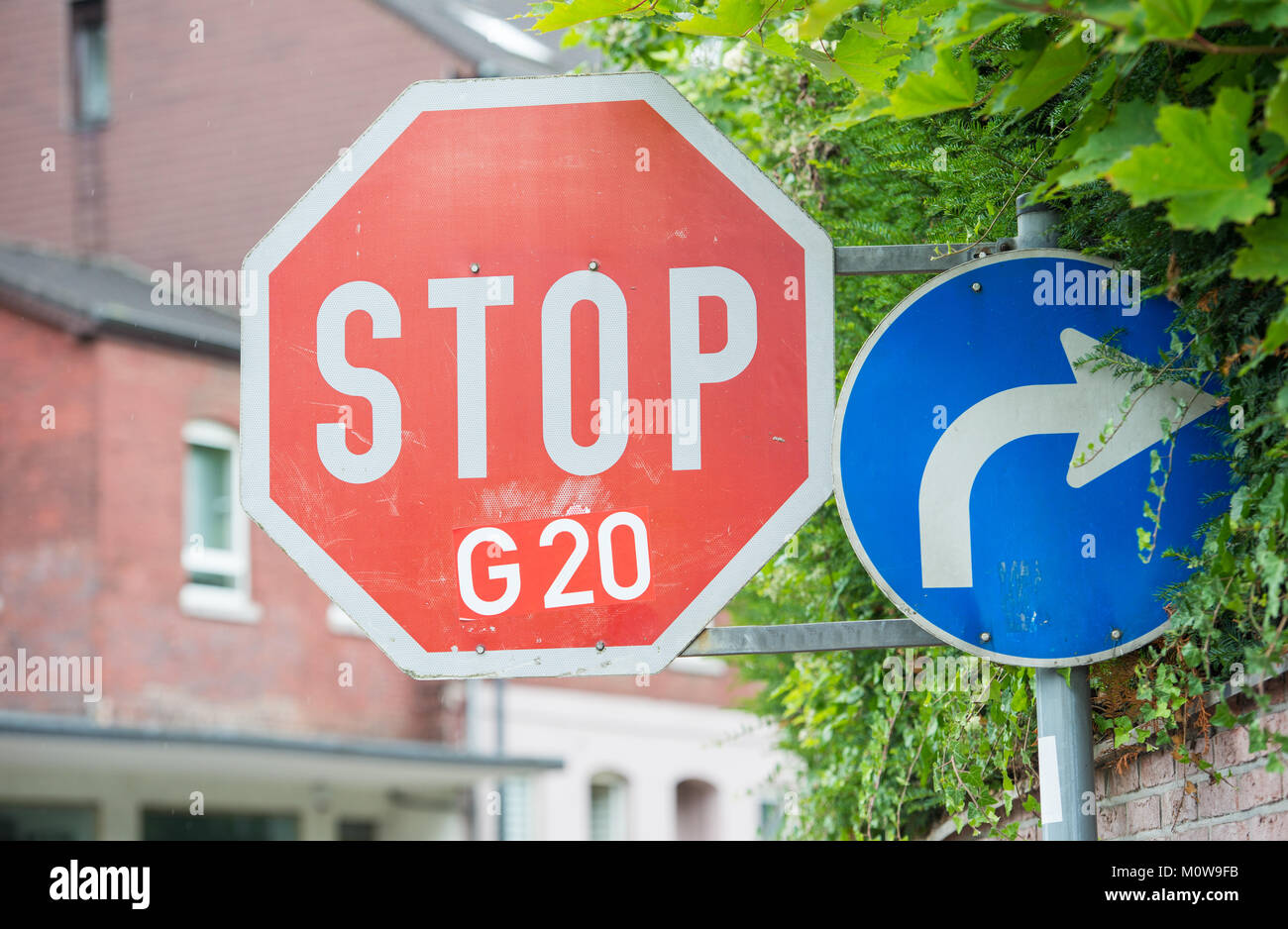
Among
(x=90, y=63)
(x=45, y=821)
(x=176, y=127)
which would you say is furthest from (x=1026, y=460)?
(x=90, y=63)

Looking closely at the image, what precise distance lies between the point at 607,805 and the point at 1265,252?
21910 millimetres

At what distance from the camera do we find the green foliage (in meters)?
2.04

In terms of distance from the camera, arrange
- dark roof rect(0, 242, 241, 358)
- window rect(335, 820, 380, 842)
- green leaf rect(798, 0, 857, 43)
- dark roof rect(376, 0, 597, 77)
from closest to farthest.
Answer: green leaf rect(798, 0, 857, 43) → dark roof rect(0, 242, 241, 358) → window rect(335, 820, 380, 842) → dark roof rect(376, 0, 597, 77)

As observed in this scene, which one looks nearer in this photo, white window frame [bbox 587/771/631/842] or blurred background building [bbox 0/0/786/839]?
blurred background building [bbox 0/0/786/839]

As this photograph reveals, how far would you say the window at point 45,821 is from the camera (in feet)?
54.4

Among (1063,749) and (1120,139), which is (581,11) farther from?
(1063,749)

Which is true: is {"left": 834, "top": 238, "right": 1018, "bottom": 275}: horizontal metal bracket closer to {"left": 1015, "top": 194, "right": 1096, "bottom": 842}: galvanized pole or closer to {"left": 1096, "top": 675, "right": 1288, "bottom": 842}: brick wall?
{"left": 1015, "top": 194, "right": 1096, "bottom": 842}: galvanized pole

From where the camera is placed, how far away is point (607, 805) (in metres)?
23.4

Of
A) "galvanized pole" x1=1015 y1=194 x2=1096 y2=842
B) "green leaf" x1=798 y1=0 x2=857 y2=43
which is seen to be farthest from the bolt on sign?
"galvanized pole" x1=1015 y1=194 x2=1096 y2=842

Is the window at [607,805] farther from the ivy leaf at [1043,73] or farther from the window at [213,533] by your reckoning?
the ivy leaf at [1043,73]

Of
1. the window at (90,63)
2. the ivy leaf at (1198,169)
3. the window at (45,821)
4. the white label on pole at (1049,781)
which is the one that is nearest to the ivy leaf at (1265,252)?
the ivy leaf at (1198,169)

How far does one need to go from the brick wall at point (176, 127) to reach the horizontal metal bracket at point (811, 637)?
20690mm

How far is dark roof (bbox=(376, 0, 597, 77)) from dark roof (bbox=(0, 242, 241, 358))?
180 inches
